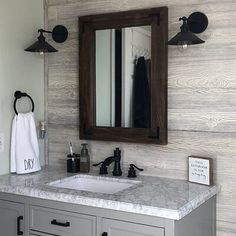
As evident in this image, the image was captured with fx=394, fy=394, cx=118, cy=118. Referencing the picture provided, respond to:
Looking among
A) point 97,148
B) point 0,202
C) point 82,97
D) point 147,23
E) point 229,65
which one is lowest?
point 0,202

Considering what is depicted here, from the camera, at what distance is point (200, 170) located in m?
2.24

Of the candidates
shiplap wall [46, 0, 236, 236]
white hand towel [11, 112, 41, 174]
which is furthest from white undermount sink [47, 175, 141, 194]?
white hand towel [11, 112, 41, 174]

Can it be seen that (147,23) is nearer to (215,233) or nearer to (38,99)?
(38,99)

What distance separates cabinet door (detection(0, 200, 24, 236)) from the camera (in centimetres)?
221

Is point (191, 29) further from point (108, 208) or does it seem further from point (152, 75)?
point (108, 208)

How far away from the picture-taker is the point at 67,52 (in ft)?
9.05

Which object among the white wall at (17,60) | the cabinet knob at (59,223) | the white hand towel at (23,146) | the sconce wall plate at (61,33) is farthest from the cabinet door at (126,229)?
the sconce wall plate at (61,33)

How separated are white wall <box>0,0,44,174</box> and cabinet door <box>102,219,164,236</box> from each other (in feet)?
3.10

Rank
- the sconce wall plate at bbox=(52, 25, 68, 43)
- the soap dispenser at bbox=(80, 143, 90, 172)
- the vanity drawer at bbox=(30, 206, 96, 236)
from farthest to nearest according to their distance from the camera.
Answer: the sconce wall plate at bbox=(52, 25, 68, 43) → the soap dispenser at bbox=(80, 143, 90, 172) → the vanity drawer at bbox=(30, 206, 96, 236)

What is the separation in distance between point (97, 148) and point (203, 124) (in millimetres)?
753

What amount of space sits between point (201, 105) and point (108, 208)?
84cm

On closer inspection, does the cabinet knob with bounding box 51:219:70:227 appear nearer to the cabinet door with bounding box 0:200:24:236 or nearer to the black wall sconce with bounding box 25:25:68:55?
the cabinet door with bounding box 0:200:24:236

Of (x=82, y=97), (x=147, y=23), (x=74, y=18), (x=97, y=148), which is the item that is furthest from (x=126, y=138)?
(x=74, y=18)

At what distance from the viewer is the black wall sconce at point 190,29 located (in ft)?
7.07
